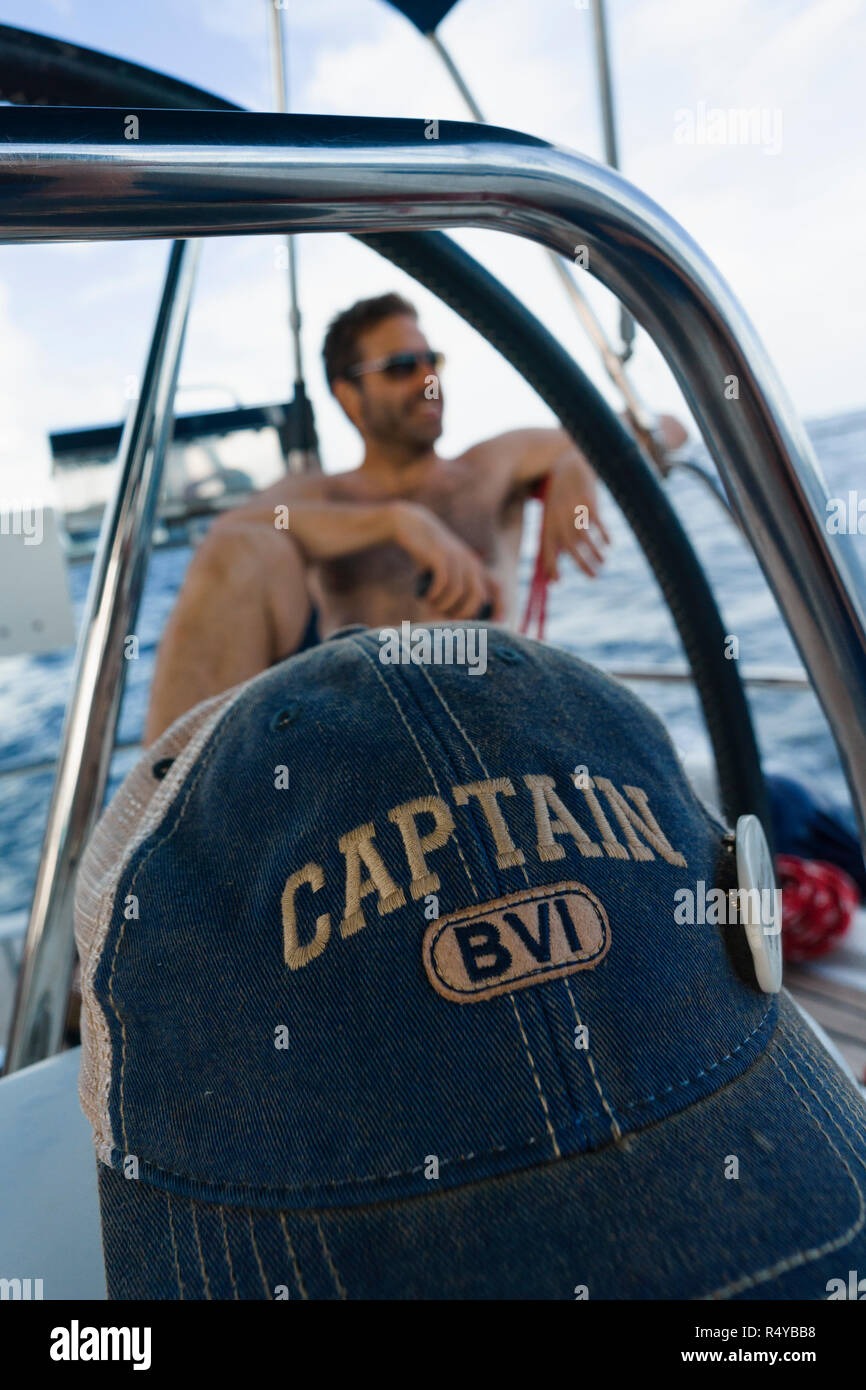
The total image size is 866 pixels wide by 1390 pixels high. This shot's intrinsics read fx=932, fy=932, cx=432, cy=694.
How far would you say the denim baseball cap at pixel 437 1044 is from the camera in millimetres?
301

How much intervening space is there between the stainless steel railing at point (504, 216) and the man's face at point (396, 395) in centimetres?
142

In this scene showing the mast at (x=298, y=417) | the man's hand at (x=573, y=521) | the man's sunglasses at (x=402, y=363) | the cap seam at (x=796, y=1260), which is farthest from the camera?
the mast at (x=298, y=417)

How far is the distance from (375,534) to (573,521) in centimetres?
36

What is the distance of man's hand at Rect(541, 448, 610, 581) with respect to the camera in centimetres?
124

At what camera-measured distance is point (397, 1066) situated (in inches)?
12.4

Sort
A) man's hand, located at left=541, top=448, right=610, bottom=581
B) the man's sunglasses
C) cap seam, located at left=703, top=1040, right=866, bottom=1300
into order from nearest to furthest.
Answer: cap seam, located at left=703, top=1040, right=866, bottom=1300 < man's hand, located at left=541, top=448, right=610, bottom=581 < the man's sunglasses

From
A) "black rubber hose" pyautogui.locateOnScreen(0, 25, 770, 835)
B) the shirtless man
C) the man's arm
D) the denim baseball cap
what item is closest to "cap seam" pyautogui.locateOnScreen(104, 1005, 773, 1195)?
the denim baseball cap

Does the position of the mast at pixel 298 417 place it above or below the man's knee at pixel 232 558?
above

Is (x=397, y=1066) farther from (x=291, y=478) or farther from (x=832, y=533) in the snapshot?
(x=291, y=478)

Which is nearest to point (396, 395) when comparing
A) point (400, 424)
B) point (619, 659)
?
point (400, 424)

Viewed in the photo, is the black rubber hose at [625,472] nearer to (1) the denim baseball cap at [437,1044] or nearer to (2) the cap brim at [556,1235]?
(1) the denim baseball cap at [437,1044]

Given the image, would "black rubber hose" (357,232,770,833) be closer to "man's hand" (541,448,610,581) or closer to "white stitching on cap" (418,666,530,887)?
"white stitching on cap" (418,666,530,887)

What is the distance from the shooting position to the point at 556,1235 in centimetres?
30

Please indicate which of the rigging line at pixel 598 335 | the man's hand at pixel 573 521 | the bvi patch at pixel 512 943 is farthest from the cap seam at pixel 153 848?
the rigging line at pixel 598 335
